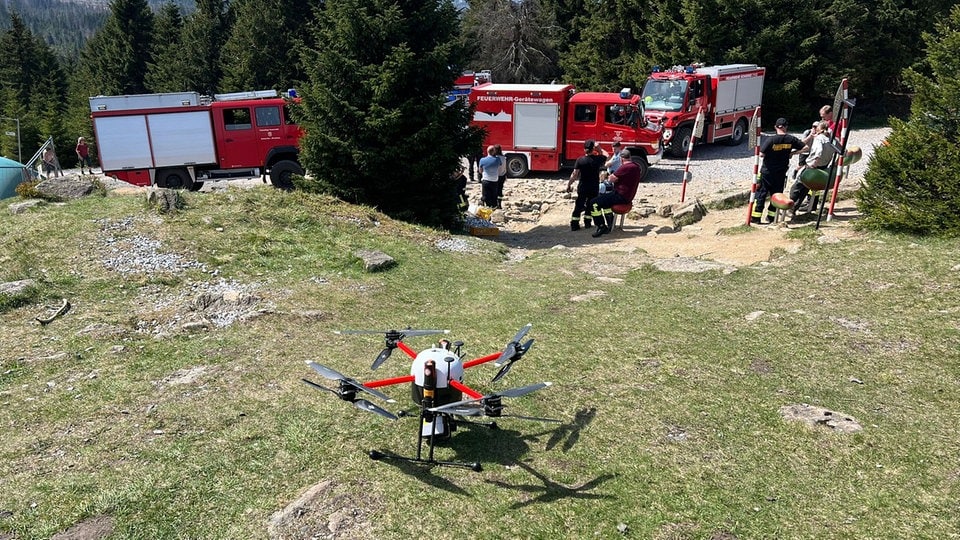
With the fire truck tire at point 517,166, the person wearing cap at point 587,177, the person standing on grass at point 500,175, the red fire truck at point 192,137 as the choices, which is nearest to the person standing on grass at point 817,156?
the person wearing cap at point 587,177

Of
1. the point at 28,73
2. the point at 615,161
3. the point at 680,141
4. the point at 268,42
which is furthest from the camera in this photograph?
the point at 28,73

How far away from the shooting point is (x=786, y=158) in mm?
12250

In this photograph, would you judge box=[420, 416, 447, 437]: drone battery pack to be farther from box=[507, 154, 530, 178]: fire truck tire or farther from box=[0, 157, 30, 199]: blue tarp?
box=[507, 154, 530, 178]: fire truck tire

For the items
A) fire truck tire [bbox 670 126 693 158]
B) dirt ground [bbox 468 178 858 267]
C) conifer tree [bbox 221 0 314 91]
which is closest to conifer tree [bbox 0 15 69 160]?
conifer tree [bbox 221 0 314 91]

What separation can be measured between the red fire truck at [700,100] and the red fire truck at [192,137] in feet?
37.4

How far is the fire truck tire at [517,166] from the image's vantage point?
21.6m

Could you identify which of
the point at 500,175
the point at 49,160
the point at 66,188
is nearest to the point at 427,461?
the point at 66,188

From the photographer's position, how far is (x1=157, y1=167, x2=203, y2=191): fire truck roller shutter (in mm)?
20312

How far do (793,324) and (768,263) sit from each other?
2.87 metres

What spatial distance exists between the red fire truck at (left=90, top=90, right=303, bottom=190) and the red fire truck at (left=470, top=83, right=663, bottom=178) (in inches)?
238

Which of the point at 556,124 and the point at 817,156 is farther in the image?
the point at 556,124

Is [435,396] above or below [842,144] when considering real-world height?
below

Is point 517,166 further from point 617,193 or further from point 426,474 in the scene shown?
point 426,474

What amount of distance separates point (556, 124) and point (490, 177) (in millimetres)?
5460
